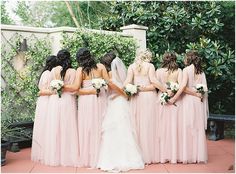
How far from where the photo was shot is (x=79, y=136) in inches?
260

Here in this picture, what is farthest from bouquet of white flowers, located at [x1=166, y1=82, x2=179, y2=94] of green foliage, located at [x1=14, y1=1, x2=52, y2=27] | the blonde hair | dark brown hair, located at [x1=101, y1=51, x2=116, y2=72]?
green foliage, located at [x1=14, y1=1, x2=52, y2=27]

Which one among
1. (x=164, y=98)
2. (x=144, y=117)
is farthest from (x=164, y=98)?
(x=144, y=117)

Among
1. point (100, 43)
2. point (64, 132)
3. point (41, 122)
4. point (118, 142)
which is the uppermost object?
point (100, 43)

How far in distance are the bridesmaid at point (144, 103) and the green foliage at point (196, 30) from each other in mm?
3615

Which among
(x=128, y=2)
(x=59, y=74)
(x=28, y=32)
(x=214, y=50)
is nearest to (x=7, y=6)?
(x=128, y=2)

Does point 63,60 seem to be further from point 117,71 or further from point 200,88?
point 200,88

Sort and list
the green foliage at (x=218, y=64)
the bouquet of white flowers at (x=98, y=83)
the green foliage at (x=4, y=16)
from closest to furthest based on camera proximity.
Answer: the bouquet of white flowers at (x=98, y=83), the green foliage at (x=218, y=64), the green foliage at (x=4, y=16)

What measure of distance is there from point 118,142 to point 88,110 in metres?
0.70

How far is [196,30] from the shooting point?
1088cm

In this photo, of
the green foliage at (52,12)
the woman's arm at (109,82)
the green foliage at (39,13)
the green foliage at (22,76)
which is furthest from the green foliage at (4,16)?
the woman's arm at (109,82)

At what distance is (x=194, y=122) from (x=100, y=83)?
67.1 inches

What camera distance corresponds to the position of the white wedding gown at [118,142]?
626 centimetres

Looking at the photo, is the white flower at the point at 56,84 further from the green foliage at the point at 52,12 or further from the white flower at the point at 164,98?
the green foliage at the point at 52,12

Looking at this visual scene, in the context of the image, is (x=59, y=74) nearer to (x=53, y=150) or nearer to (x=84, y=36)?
(x=53, y=150)
